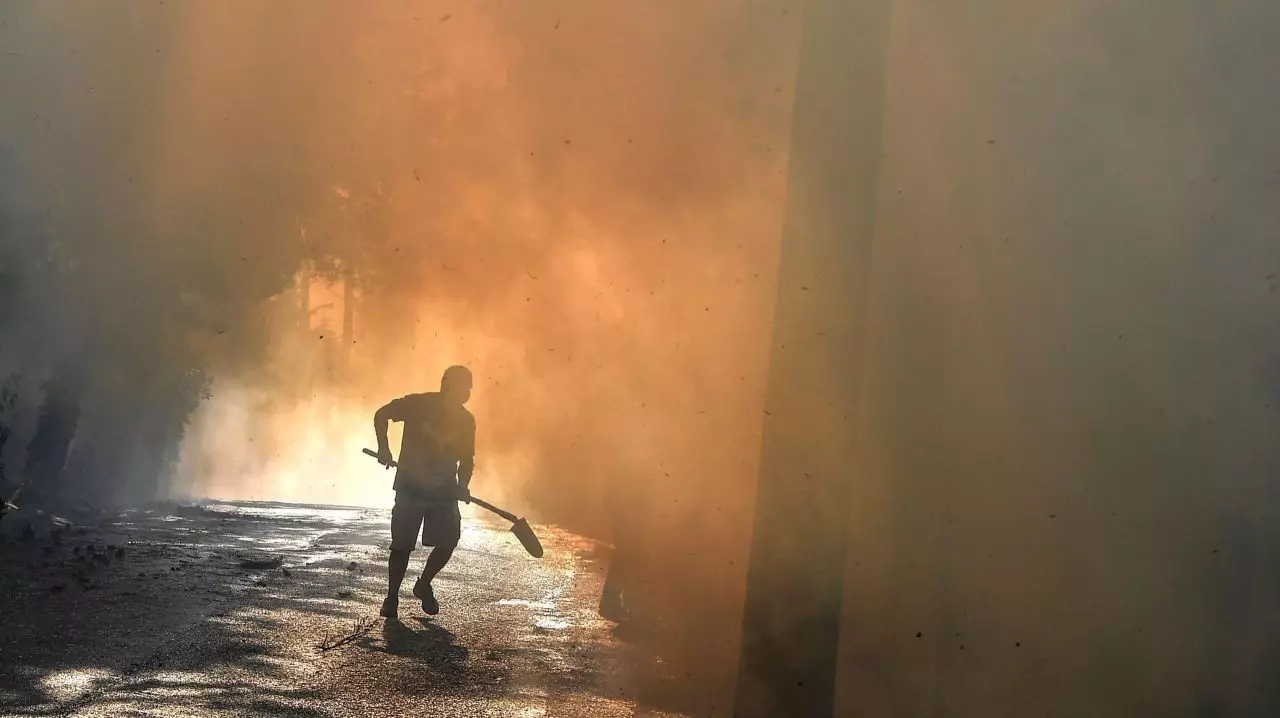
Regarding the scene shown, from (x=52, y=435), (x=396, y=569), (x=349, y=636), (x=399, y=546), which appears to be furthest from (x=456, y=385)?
(x=52, y=435)

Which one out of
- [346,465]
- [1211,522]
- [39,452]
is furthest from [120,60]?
[346,465]

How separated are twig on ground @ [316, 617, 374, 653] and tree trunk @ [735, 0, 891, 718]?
1861 millimetres

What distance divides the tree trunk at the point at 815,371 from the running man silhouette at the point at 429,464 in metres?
2.59

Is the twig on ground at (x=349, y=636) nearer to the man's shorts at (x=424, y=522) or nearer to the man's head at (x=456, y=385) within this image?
the man's shorts at (x=424, y=522)

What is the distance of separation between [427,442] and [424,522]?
1.52ft

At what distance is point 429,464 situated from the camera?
6543 millimetres

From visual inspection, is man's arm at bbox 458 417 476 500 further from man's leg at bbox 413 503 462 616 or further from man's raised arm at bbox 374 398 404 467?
man's raised arm at bbox 374 398 404 467

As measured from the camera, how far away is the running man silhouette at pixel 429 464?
6477mm

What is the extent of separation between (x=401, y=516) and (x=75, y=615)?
164 centimetres

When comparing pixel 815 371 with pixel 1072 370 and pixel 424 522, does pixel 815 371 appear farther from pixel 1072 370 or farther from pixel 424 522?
pixel 424 522

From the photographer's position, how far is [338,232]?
48.5ft

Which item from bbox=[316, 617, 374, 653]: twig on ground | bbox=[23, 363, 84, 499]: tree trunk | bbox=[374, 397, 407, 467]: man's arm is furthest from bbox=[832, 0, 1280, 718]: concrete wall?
bbox=[23, 363, 84, 499]: tree trunk

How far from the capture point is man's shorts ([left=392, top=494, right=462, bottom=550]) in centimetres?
646

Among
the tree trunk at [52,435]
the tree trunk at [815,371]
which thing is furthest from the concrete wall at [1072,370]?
the tree trunk at [52,435]
